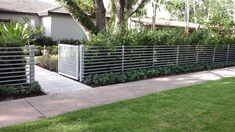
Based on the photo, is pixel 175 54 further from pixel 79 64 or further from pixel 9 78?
pixel 9 78

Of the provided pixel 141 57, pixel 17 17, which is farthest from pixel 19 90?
pixel 17 17

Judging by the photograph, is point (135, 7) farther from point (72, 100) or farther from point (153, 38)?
point (72, 100)

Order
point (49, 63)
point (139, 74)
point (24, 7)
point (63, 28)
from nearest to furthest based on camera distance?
point (139, 74), point (49, 63), point (63, 28), point (24, 7)

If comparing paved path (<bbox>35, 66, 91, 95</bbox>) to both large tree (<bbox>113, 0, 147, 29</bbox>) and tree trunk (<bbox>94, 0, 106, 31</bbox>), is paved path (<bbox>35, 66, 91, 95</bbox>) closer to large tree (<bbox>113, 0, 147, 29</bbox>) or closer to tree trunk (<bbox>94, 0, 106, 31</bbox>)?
tree trunk (<bbox>94, 0, 106, 31</bbox>)

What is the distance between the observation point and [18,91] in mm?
7914

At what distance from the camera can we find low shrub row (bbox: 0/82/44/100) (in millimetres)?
7688

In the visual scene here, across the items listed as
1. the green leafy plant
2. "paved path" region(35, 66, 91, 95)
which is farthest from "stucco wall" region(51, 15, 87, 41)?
the green leafy plant

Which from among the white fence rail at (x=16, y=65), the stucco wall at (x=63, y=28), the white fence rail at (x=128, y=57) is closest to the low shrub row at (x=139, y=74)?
the white fence rail at (x=128, y=57)

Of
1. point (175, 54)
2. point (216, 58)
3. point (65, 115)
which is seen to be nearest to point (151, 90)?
point (65, 115)

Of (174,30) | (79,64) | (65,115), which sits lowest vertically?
(65,115)

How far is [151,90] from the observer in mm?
9008

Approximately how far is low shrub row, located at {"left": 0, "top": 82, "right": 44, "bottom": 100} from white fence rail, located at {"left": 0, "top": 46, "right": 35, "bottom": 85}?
0.18 m

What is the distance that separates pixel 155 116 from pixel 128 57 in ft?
17.8

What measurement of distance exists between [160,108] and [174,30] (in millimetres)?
7750
